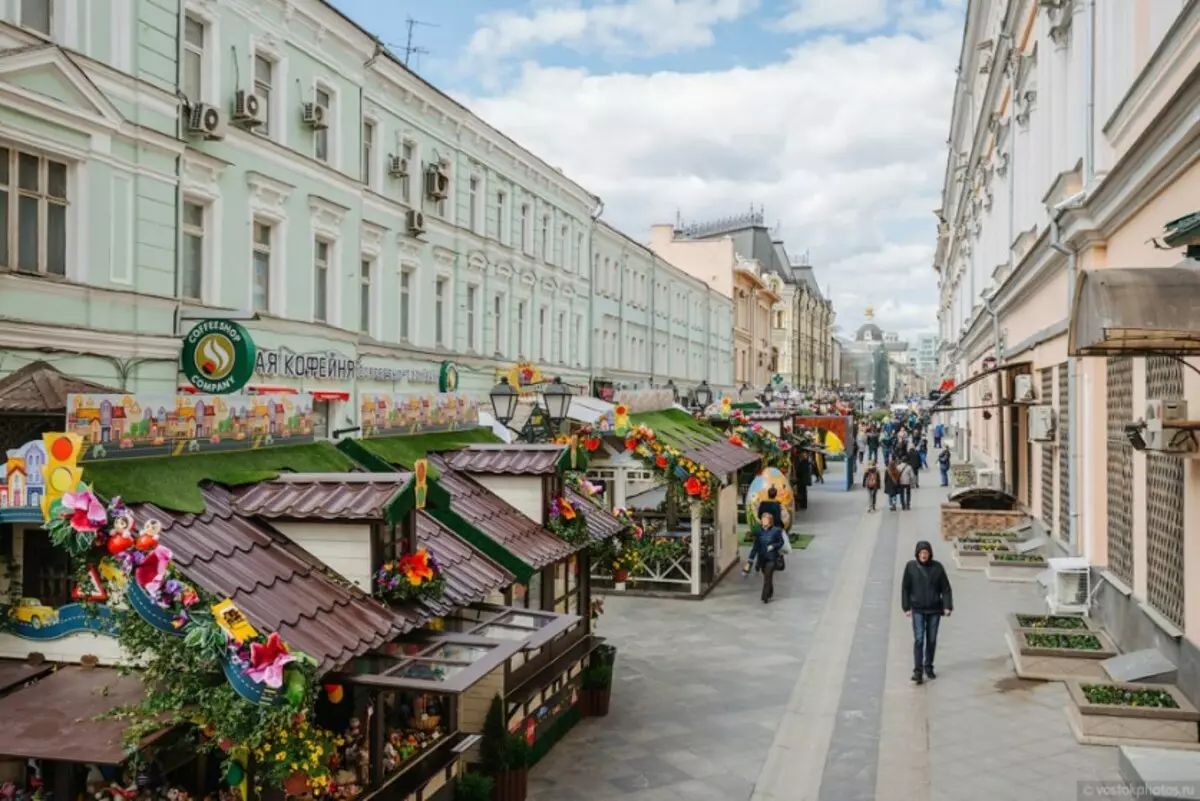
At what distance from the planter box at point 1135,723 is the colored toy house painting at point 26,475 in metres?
8.67

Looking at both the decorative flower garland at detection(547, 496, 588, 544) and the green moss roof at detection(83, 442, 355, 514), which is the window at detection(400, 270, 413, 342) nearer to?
the decorative flower garland at detection(547, 496, 588, 544)

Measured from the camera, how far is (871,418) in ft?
218

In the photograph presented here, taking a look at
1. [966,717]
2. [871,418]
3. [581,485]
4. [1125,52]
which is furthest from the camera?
[871,418]

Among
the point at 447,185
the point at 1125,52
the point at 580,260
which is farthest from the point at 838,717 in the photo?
the point at 580,260

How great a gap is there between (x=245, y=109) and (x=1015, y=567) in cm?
1504

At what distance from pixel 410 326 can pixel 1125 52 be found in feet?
55.1

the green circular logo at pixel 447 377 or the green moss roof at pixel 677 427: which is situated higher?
the green circular logo at pixel 447 377

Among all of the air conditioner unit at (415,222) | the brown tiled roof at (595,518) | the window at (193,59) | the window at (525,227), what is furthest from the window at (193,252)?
the window at (525,227)

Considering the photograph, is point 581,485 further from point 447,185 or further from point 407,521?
point 447,185

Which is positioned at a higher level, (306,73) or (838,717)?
(306,73)

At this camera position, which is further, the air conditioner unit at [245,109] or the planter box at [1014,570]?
the planter box at [1014,570]

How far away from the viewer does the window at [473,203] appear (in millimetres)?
27297

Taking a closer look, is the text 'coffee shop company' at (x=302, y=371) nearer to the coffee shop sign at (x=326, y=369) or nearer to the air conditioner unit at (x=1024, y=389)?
the coffee shop sign at (x=326, y=369)

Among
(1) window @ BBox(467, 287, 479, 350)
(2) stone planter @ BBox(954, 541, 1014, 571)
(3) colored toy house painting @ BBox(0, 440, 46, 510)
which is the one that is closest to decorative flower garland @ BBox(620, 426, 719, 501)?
(2) stone planter @ BBox(954, 541, 1014, 571)
